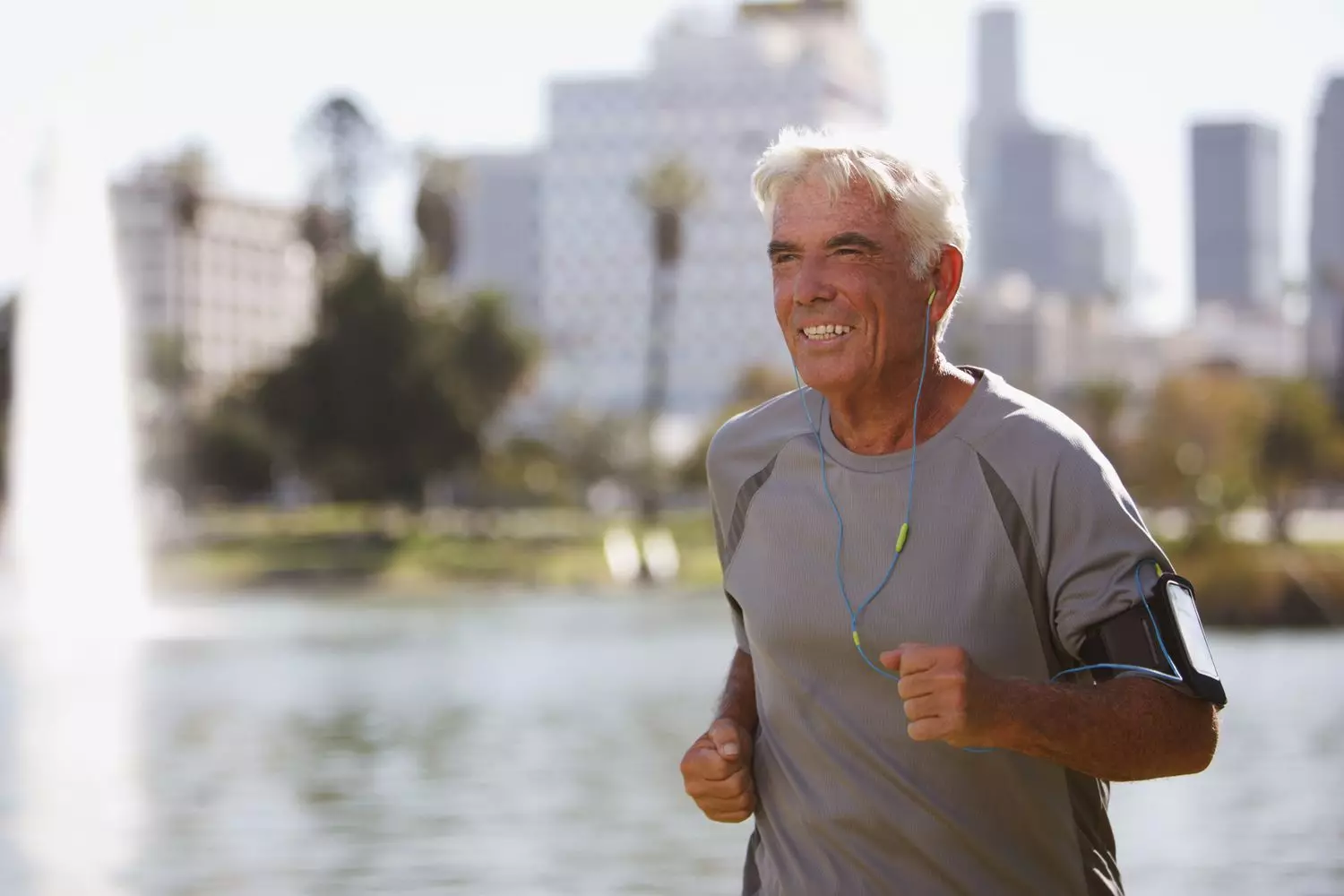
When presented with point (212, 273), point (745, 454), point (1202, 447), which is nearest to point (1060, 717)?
point (745, 454)

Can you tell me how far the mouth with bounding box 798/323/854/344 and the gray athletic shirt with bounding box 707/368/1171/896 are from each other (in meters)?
0.18

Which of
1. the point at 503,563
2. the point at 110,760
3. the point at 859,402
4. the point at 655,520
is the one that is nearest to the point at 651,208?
the point at 655,520

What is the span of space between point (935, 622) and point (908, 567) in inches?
3.3

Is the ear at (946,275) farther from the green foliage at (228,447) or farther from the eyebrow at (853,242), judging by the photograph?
the green foliage at (228,447)

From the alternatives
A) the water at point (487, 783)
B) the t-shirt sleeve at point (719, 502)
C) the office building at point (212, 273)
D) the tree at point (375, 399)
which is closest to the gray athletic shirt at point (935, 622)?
the t-shirt sleeve at point (719, 502)

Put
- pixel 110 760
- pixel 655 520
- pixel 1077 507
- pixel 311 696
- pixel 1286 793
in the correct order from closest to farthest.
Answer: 1. pixel 1077 507
2. pixel 1286 793
3. pixel 110 760
4. pixel 311 696
5. pixel 655 520

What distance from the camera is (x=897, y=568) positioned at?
9.70ft

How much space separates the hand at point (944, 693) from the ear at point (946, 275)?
0.62m

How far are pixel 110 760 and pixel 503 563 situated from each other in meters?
49.8

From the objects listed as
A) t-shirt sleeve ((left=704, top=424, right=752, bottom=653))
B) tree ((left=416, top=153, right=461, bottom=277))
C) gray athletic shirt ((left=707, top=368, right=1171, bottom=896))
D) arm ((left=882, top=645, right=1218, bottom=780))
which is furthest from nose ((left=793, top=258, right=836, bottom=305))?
tree ((left=416, top=153, right=461, bottom=277))

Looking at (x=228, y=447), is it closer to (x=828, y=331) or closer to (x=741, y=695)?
(x=741, y=695)

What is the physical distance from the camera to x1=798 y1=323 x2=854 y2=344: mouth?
3.02 m

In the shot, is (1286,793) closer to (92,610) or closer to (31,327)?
(92,610)

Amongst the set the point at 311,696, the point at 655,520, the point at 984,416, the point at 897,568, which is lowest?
the point at 655,520
